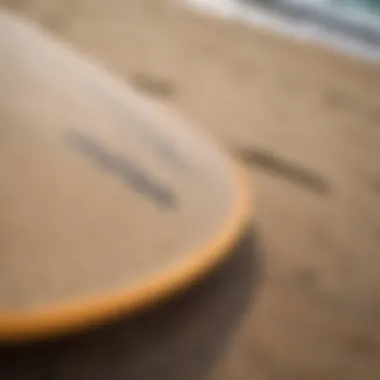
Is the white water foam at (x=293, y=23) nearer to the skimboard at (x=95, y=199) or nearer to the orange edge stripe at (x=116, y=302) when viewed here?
the skimboard at (x=95, y=199)

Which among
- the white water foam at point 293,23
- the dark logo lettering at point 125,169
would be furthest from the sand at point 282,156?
the dark logo lettering at point 125,169

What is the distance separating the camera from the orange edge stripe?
71 cm

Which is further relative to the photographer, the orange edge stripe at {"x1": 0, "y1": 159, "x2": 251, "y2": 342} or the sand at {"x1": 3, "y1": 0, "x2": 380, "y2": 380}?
the sand at {"x1": 3, "y1": 0, "x2": 380, "y2": 380}

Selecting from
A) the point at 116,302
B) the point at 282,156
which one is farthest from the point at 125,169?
the point at 282,156

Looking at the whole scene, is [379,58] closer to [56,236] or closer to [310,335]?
[310,335]

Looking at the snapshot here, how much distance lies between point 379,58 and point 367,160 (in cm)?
43

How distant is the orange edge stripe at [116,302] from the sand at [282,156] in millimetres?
44

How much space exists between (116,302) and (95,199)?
163 millimetres

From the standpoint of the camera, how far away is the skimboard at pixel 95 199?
749mm

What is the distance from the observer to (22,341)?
72cm

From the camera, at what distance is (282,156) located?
118 cm

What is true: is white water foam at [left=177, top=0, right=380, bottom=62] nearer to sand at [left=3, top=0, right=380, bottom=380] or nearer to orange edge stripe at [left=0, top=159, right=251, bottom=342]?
sand at [left=3, top=0, right=380, bottom=380]

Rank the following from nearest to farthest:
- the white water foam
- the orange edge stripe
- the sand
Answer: the orange edge stripe < the sand < the white water foam

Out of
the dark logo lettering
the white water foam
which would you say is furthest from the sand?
the dark logo lettering
